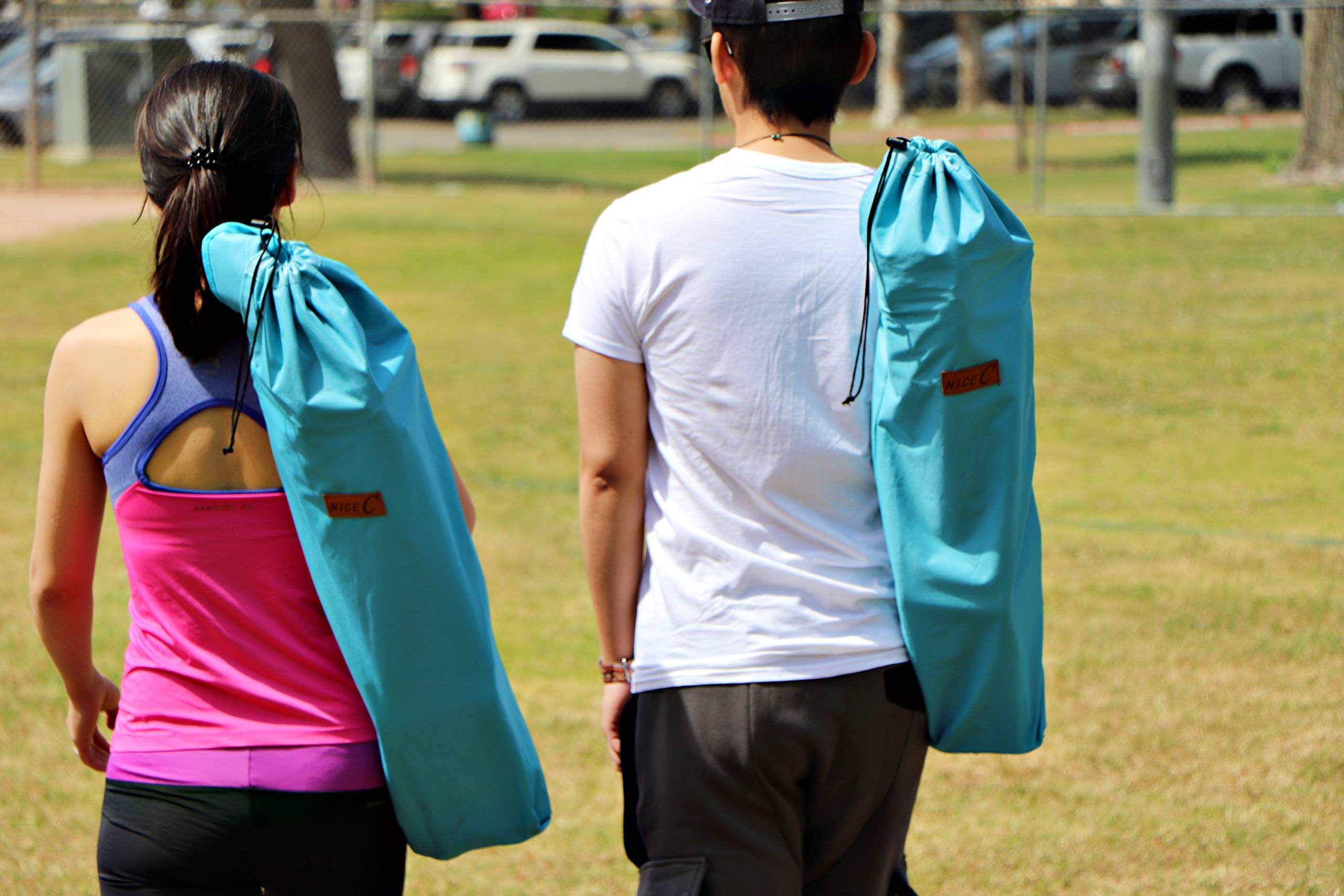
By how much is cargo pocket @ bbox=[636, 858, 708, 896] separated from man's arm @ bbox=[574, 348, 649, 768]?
19 cm

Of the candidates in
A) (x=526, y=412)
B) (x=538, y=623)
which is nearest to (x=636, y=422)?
(x=538, y=623)

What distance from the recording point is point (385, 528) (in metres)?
2.02

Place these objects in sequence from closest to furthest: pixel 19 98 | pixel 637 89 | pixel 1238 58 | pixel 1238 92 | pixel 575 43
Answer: pixel 1238 92 → pixel 1238 58 → pixel 19 98 → pixel 637 89 → pixel 575 43

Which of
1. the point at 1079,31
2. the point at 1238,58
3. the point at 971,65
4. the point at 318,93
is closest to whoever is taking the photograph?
the point at 318,93

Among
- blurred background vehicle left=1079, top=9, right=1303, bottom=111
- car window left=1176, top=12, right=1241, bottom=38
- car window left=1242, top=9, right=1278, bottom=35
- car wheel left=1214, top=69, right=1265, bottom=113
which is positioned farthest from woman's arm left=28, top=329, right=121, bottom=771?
car window left=1242, top=9, right=1278, bottom=35

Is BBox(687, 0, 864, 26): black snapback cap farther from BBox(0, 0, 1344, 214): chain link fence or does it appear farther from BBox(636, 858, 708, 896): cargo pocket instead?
BBox(0, 0, 1344, 214): chain link fence

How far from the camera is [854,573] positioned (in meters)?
2.11

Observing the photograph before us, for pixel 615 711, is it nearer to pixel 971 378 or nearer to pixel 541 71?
pixel 971 378

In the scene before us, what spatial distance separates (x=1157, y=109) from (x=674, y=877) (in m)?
13.6

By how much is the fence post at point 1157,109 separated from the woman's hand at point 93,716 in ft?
44.3

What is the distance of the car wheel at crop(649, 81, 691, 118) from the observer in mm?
31047

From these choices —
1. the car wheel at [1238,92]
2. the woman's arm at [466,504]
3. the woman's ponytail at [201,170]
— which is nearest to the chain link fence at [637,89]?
the car wheel at [1238,92]

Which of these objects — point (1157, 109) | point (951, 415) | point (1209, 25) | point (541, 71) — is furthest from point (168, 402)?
point (541, 71)

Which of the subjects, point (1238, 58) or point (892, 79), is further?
point (892, 79)
